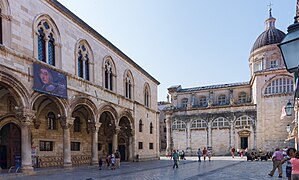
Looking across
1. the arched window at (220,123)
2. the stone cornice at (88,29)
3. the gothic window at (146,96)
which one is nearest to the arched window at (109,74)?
the stone cornice at (88,29)

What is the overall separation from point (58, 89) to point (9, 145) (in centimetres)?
553

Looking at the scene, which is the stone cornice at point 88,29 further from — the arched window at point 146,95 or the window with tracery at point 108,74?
the arched window at point 146,95

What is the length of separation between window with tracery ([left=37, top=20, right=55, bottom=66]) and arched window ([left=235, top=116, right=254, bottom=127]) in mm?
35046

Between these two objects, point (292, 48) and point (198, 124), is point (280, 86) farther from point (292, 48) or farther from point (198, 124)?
point (292, 48)

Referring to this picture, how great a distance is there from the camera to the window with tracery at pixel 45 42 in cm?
1652

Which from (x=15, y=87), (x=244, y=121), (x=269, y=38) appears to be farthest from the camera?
(x=269, y=38)

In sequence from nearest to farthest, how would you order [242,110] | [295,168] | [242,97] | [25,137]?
1. [295,168]
2. [25,137]
3. [242,110]
4. [242,97]

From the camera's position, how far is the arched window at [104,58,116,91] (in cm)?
2388

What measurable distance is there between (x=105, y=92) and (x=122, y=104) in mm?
3359

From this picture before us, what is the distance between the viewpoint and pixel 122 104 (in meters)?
26.0

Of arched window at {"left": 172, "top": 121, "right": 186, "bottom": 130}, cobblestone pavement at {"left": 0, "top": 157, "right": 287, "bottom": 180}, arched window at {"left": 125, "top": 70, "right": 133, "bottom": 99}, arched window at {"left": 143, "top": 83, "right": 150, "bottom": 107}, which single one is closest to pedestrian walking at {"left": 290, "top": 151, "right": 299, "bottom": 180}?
cobblestone pavement at {"left": 0, "top": 157, "right": 287, "bottom": 180}

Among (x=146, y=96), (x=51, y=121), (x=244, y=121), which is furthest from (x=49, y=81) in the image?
(x=244, y=121)

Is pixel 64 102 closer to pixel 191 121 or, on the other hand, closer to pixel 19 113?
pixel 19 113

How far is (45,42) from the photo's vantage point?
55.2ft
